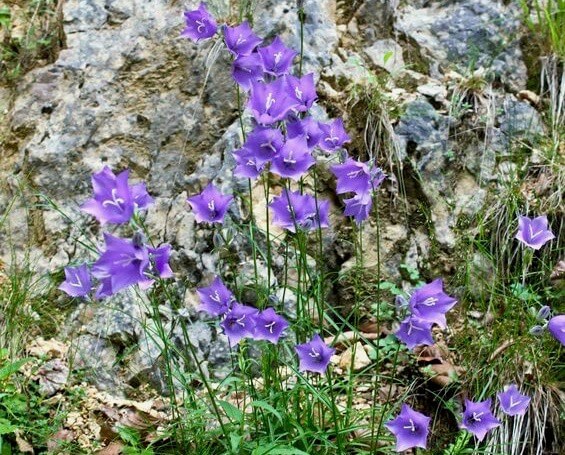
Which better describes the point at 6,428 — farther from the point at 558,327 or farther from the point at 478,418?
the point at 558,327

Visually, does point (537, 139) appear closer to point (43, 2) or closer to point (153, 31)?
point (153, 31)

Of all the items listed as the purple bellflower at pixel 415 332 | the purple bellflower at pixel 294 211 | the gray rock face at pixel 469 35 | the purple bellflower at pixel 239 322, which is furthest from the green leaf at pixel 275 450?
the gray rock face at pixel 469 35

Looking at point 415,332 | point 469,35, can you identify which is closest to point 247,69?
point 415,332

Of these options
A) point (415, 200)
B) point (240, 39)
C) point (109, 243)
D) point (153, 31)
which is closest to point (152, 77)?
point (153, 31)

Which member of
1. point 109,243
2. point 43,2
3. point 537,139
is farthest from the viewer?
point 43,2

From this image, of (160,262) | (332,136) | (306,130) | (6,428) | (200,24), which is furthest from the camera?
(6,428)

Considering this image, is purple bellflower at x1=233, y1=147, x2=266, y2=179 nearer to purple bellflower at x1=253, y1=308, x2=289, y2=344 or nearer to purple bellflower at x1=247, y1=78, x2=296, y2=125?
purple bellflower at x1=247, y1=78, x2=296, y2=125
